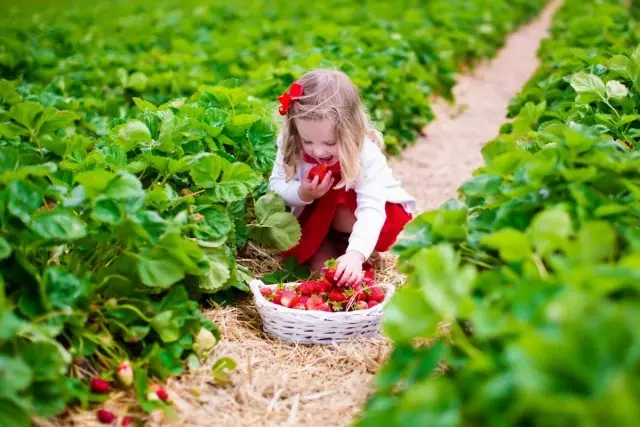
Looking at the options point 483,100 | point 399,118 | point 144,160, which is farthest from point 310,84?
point 483,100

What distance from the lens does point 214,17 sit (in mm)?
9266

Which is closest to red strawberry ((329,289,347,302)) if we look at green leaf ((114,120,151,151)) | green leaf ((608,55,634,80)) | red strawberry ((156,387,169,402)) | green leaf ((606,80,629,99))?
red strawberry ((156,387,169,402))

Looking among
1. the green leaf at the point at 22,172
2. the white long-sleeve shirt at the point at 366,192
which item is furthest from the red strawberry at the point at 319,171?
the green leaf at the point at 22,172

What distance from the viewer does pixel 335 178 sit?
3.44 meters

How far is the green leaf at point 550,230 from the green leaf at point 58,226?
1369 mm

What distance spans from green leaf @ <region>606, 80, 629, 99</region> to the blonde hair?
1189 millimetres

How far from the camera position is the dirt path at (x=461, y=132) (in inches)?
202

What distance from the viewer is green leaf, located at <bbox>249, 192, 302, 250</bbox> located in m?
3.32

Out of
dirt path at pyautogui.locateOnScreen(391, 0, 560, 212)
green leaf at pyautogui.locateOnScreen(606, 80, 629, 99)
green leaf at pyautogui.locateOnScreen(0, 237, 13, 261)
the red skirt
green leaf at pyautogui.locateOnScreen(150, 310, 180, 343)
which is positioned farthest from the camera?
dirt path at pyautogui.locateOnScreen(391, 0, 560, 212)

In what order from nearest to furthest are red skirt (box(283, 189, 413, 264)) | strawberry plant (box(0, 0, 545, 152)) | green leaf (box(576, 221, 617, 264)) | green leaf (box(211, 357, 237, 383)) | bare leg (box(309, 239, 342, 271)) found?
green leaf (box(576, 221, 617, 264)) < green leaf (box(211, 357, 237, 383)) < red skirt (box(283, 189, 413, 264)) < bare leg (box(309, 239, 342, 271)) < strawberry plant (box(0, 0, 545, 152))

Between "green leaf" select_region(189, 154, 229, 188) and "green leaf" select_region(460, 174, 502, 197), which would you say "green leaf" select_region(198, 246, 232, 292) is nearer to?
"green leaf" select_region(189, 154, 229, 188)

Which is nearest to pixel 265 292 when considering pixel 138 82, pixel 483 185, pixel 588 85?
pixel 483 185

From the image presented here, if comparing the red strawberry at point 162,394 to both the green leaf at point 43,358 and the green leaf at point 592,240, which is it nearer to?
the green leaf at point 43,358

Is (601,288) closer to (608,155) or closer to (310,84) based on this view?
(608,155)
